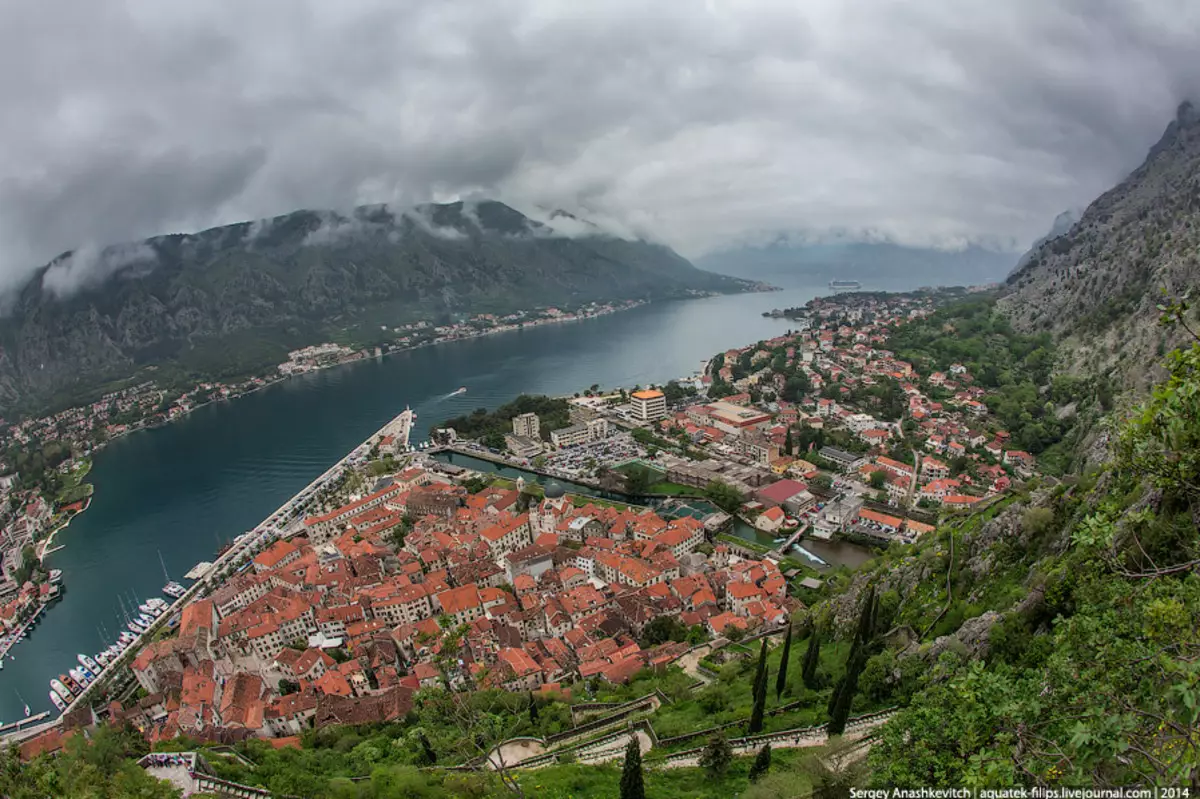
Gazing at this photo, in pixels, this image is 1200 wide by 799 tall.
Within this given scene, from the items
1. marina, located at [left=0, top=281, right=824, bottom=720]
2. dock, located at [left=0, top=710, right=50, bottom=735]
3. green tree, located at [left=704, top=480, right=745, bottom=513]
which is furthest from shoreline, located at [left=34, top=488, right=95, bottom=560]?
green tree, located at [left=704, top=480, right=745, bottom=513]

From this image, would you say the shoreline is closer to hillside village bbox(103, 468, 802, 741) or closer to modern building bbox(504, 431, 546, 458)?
hillside village bbox(103, 468, 802, 741)

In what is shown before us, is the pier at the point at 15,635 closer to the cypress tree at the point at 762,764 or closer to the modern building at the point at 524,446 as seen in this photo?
the modern building at the point at 524,446

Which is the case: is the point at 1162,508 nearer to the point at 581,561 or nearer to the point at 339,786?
the point at 339,786

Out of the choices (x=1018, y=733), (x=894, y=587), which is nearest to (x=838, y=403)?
(x=894, y=587)

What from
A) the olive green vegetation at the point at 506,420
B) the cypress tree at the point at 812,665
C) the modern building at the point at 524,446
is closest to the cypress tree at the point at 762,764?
the cypress tree at the point at 812,665

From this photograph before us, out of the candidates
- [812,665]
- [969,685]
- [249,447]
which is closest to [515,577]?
[812,665]

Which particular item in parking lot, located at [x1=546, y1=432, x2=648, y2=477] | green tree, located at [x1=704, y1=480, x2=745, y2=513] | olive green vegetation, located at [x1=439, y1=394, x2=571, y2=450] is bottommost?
green tree, located at [x1=704, y1=480, x2=745, y2=513]

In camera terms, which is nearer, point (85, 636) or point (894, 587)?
point (894, 587)

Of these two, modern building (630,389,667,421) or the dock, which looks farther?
modern building (630,389,667,421)

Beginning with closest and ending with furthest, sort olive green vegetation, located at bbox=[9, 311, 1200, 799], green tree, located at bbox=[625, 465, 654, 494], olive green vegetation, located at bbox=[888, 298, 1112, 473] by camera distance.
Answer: olive green vegetation, located at bbox=[9, 311, 1200, 799] < green tree, located at bbox=[625, 465, 654, 494] < olive green vegetation, located at bbox=[888, 298, 1112, 473]
